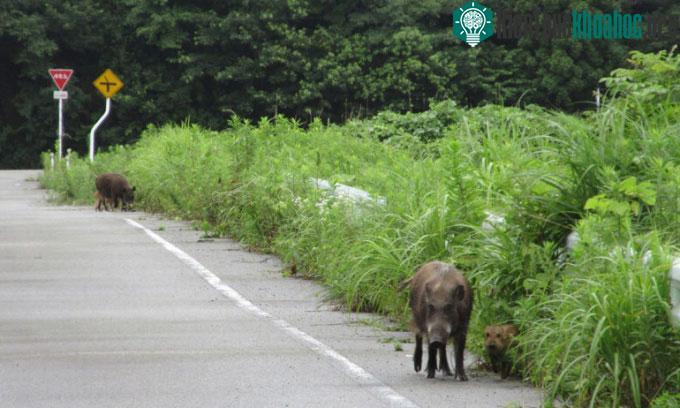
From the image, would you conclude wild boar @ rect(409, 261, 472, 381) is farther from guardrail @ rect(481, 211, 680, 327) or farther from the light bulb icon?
the light bulb icon

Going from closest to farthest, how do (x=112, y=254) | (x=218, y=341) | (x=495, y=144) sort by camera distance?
(x=218, y=341)
(x=495, y=144)
(x=112, y=254)

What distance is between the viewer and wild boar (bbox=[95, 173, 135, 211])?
84.8 feet

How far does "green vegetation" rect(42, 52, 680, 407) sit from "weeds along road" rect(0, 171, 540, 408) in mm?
464

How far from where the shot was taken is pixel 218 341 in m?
9.91

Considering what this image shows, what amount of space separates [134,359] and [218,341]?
100 centimetres

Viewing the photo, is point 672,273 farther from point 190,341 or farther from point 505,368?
point 190,341

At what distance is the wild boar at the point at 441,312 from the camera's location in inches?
320

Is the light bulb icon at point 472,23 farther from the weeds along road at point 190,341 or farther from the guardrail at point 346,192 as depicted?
the guardrail at point 346,192

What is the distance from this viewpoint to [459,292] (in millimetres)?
8258

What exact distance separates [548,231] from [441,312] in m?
1.38

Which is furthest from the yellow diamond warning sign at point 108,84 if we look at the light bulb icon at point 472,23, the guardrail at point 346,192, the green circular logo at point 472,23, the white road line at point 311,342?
the guardrail at point 346,192

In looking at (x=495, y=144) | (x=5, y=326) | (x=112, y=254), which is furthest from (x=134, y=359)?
(x=112, y=254)

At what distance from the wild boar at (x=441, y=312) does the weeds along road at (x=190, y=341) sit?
0.17m

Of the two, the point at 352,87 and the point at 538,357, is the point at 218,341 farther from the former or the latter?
the point at 352,87
